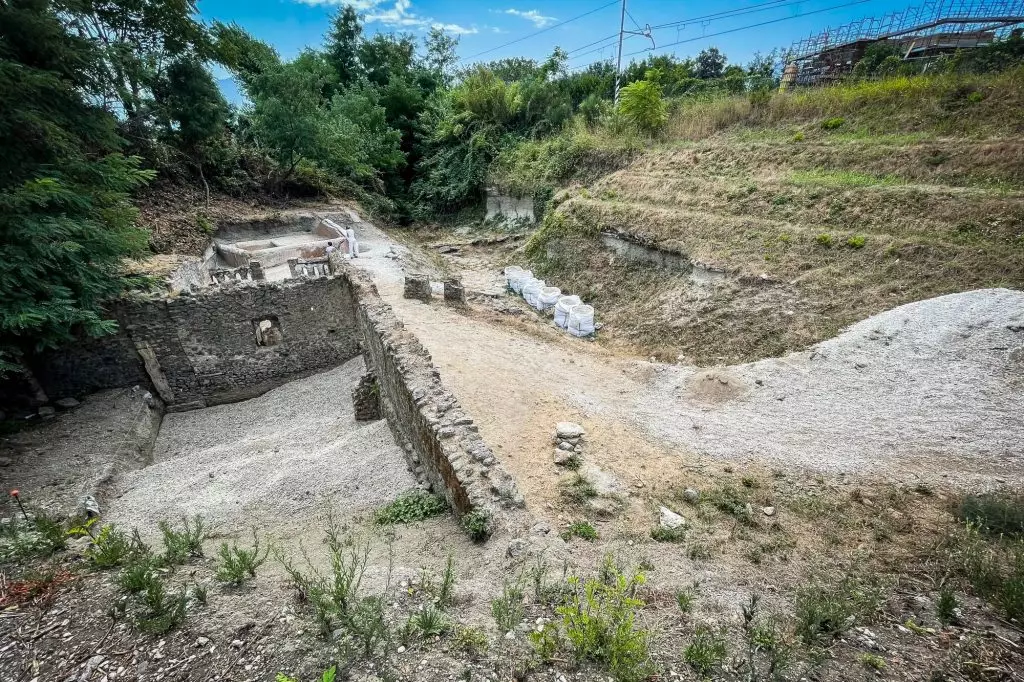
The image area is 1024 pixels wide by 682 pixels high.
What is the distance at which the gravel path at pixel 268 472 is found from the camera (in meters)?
6.85

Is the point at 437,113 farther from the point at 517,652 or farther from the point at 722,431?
the point at 517,652

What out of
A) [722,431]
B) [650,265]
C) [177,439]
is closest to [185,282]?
[177,439]

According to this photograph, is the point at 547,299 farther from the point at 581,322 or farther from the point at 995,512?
the point at 995,512

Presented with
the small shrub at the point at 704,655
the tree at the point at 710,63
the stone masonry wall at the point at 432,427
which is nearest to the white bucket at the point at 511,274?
the stone masonry wall at the point at 432,427

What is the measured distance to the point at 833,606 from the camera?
11.8ft

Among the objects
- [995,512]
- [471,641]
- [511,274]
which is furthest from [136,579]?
[511,274]

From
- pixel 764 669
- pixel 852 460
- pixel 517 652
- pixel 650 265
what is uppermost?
pixel 650 265

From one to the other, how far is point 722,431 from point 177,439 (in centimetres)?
1163

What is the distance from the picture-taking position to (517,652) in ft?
10.4

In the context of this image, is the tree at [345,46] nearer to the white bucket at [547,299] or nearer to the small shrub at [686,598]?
the white bucket at [547,299]

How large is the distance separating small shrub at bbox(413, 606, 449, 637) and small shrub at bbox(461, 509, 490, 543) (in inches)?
52.1

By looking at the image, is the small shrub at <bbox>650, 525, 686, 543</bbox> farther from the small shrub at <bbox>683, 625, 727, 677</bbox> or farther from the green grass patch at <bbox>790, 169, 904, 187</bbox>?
the green grass patch at <bbox>790, 169, 904, 187</bbox>

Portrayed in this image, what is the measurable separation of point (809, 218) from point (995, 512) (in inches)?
374

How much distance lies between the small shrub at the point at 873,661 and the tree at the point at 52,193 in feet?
38.5
